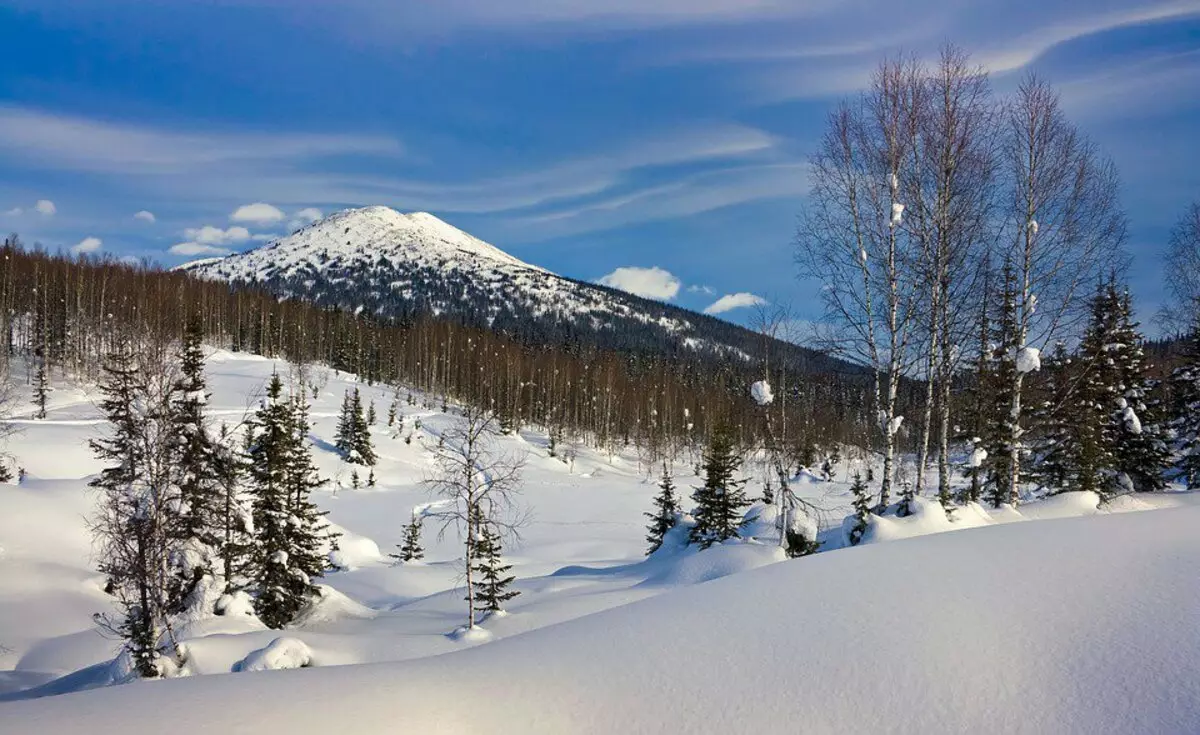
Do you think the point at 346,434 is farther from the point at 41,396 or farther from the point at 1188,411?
the point at 1188,411

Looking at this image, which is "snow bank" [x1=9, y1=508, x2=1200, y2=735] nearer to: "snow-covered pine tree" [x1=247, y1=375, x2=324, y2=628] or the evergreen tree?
the evergreen tree

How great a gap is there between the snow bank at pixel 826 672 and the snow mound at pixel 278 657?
14.6 ft

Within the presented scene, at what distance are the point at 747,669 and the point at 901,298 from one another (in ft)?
32.0

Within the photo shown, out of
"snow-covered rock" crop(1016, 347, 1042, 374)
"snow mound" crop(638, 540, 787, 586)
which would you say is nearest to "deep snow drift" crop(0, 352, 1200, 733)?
"snow mound" crop(638, 540, 787, 586)

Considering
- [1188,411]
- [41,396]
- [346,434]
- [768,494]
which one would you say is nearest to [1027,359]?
[768,494]

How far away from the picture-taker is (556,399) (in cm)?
8725

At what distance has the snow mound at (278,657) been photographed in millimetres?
8922

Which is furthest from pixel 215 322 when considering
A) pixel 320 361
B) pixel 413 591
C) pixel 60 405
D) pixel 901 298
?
pixel 901 298

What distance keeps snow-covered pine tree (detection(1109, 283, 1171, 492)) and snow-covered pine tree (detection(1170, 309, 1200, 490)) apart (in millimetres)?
730

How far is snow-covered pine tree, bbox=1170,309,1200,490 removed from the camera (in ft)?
81.5

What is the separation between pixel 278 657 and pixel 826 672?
308 inches

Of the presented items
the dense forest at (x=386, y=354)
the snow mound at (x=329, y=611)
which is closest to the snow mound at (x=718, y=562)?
the snow mound at (x=329, y=611)

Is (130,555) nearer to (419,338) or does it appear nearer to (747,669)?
(747,669)

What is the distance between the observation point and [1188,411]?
2578 cm
